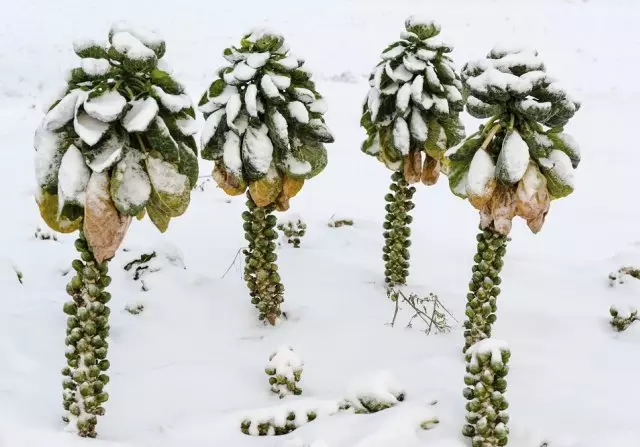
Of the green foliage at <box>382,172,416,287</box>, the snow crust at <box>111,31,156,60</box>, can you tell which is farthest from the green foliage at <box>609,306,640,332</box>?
the snow crust at <box>111,31,156,60</box>

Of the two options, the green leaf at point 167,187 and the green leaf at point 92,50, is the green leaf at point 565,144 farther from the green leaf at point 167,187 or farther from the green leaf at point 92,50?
the green leaf at point 92,50

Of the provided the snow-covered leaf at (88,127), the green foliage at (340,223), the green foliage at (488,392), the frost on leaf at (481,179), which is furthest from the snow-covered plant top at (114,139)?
Result: the green foliage at (340,223)

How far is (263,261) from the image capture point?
4.50 meters

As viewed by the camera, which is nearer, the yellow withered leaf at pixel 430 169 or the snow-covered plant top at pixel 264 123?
the snow-covered plant top at pixel 264 123

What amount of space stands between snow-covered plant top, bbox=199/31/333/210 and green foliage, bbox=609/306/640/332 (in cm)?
239

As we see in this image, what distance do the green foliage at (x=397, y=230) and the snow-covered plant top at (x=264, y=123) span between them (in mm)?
904

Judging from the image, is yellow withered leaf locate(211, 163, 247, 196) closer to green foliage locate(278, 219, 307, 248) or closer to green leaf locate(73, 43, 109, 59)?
green leaf locate(73, 43, 109, 59)

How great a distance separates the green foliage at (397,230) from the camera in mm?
4949

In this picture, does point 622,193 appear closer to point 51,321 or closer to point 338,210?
point 338,210

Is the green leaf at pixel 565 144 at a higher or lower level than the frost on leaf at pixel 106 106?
higher

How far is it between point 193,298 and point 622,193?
237 inches

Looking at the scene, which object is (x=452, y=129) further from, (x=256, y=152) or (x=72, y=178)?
(x=72, y=178)

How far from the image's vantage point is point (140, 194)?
316cm

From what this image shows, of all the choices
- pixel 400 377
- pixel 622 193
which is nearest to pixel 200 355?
pixel 400 377
